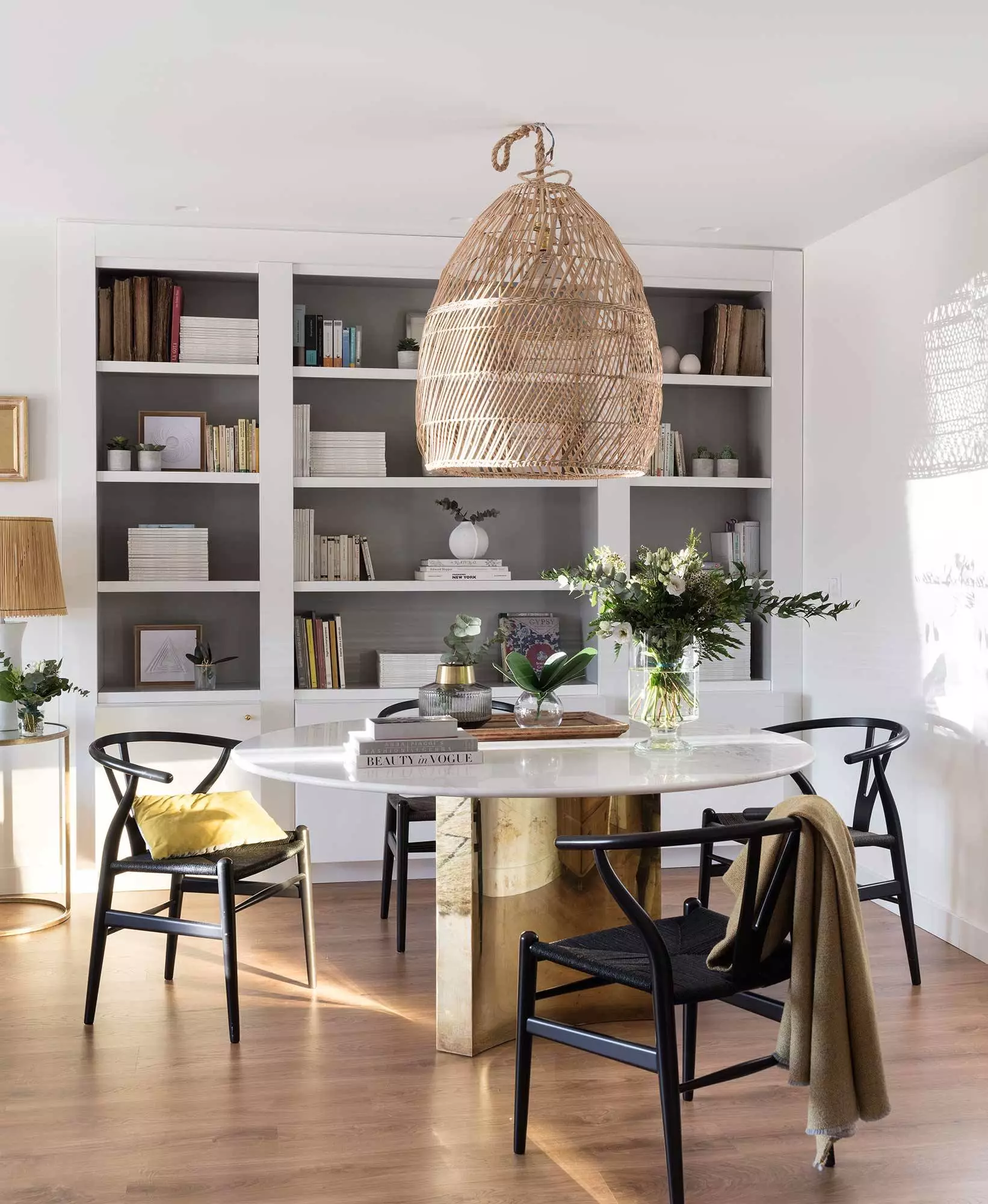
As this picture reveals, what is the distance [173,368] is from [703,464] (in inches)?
85.7

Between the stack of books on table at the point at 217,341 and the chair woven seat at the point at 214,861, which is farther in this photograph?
the stack of books on table at the point at 217,341

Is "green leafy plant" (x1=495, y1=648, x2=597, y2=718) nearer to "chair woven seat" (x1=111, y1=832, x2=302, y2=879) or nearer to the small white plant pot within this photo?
"chair woven seat" (x1=111, y1=832, x2=302, y2=879)

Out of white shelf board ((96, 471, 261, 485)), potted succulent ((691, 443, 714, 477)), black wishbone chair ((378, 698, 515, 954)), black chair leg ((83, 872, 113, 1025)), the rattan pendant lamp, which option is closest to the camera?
the rattan pendant lamp

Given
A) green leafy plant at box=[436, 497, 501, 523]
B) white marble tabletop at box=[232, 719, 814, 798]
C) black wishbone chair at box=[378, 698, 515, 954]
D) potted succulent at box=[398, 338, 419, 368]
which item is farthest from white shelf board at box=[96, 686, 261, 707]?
potted succulent at box=[398, 338, 419, 368]

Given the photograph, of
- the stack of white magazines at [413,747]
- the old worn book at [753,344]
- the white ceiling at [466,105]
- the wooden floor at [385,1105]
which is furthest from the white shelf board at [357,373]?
the wooden floor at [385,1105]

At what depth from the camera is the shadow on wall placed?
3.71 m

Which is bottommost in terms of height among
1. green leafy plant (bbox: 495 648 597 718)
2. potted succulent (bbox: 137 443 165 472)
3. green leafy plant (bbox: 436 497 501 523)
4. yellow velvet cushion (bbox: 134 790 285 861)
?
yellow velvet cushion (bbox: 134 790 285 861)

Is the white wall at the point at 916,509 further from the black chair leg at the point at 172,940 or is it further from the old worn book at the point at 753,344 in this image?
the black chair leg at the point at 172,940

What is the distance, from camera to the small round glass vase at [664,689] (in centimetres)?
325

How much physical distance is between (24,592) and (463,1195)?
8.63 ft

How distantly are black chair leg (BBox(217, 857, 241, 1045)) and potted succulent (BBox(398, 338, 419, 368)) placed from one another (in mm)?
2375

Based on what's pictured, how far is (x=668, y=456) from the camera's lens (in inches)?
195

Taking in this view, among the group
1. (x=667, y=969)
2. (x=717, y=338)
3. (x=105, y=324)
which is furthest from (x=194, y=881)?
(x=717, y=338)

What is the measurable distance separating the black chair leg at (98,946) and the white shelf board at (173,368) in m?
2.11
